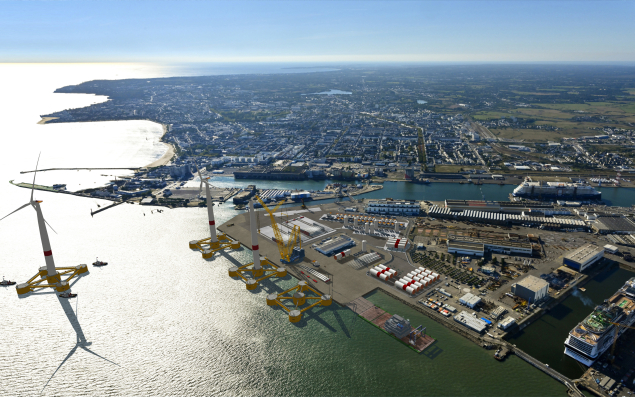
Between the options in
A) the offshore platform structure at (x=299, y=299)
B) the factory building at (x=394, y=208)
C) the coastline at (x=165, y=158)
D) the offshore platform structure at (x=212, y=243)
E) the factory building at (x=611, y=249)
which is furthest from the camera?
the coastline at (x=165, y=158)

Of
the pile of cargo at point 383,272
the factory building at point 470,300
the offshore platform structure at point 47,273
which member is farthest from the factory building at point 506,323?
the offshore platform structure at point 47,273

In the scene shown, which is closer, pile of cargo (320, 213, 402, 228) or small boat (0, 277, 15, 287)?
small boat (0, 277, 15, 287)

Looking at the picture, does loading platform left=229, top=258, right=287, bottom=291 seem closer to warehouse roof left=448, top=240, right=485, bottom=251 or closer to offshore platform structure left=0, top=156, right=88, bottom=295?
offshore platform structure left=0, top=156, right=88, bottom=295

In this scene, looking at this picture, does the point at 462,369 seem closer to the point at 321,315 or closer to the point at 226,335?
the point at 321,315

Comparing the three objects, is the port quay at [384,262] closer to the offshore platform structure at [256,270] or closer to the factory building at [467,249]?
the offshore platform structure at [256,270]

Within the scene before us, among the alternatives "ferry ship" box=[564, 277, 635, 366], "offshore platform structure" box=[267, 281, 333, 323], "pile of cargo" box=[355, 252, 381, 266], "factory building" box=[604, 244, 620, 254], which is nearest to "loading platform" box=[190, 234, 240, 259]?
"offshore platform structure" box=[267, 281, 333, 323]

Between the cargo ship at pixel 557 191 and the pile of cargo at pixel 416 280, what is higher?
the cargo ship at pixel 557 191

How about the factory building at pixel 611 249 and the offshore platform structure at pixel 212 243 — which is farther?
the offshore platform structure at pixel 212 243
